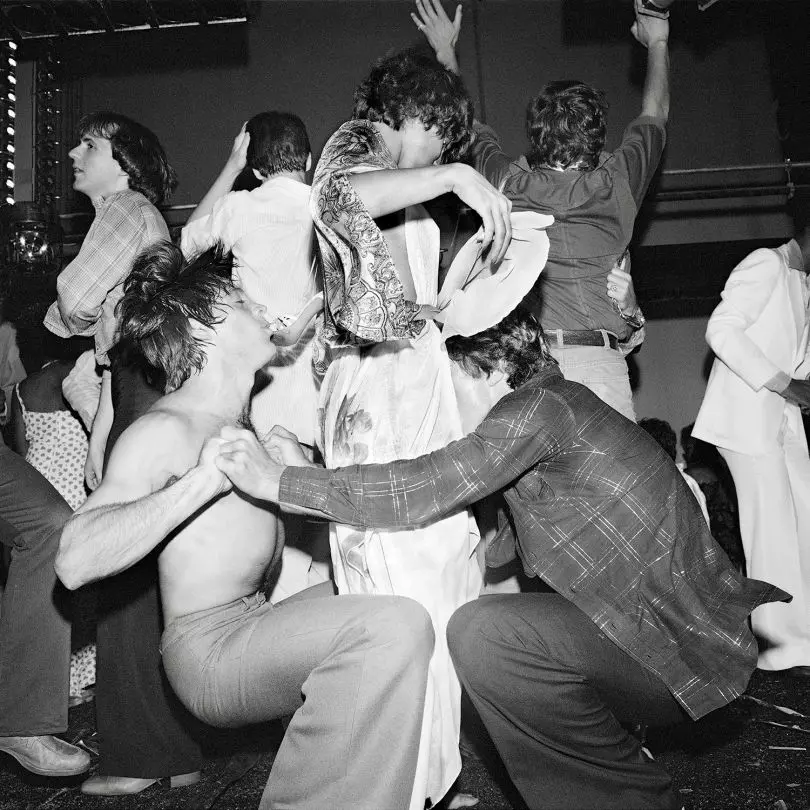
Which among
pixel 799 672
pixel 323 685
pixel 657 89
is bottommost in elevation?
pixel 799 672

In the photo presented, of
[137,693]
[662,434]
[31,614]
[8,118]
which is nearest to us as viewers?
[137,693]

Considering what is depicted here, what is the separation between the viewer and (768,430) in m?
2.79

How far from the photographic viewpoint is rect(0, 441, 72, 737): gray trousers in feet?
6.75

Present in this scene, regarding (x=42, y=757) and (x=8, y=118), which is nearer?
(x=42, y=757)

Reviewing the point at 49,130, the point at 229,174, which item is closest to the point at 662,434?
the point at 229,174

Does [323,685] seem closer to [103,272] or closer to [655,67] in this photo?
[103,272]

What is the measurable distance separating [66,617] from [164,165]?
4.57 feet

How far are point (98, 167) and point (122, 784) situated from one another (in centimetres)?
174

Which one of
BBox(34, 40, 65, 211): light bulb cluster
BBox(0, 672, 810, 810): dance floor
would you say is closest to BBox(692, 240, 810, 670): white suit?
BBox(0, 672, 810, 810): dance floor

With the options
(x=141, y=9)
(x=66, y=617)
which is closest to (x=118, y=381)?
(x=66, y=617)

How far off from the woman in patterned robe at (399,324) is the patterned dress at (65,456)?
1.31 m

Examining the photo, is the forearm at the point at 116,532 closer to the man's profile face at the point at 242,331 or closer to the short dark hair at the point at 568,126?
the man's profile face at the point at 242,331

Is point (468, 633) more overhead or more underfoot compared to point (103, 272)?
more underfoot

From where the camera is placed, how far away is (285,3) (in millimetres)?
4574
